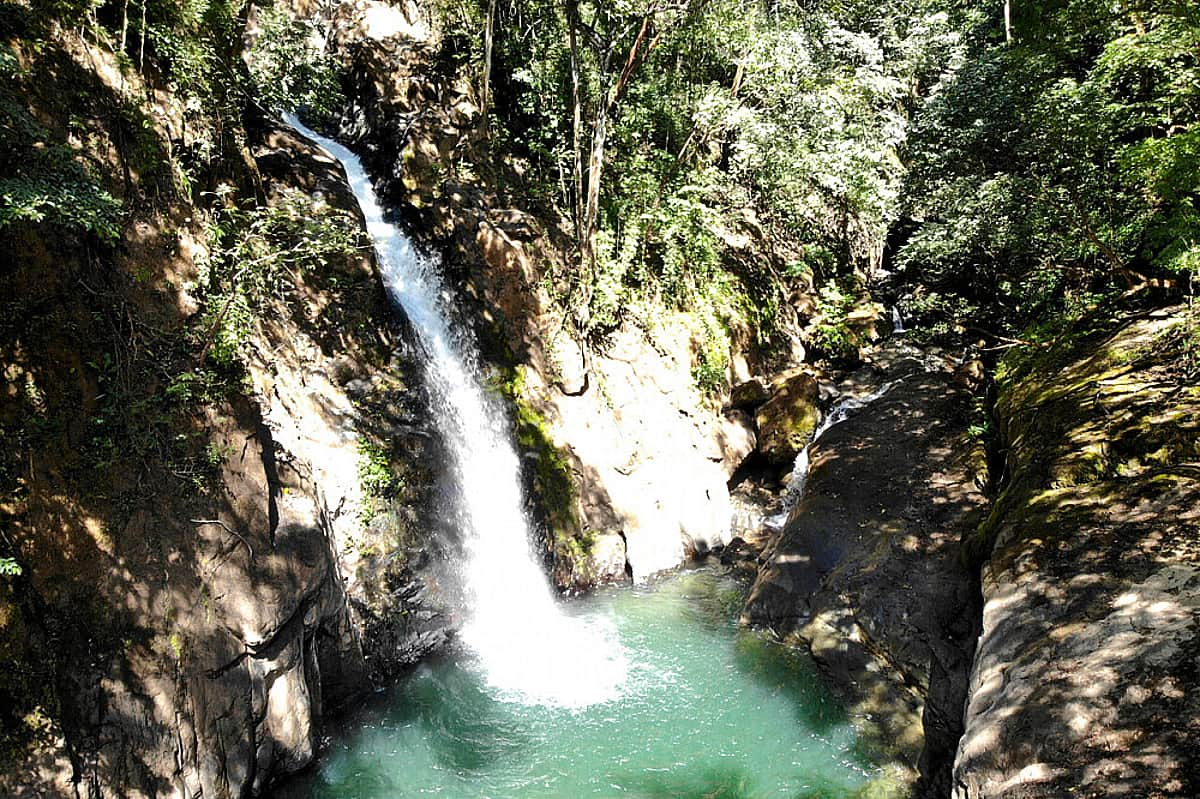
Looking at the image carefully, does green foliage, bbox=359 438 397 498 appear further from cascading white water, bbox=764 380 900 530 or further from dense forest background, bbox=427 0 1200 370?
cascading white water, bbox=764 380 900 530

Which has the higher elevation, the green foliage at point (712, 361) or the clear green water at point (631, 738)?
the green foliage at point (712, 361)

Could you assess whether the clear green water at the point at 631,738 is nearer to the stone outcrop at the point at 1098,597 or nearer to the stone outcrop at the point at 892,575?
the stone outcrop at the point at 892,575

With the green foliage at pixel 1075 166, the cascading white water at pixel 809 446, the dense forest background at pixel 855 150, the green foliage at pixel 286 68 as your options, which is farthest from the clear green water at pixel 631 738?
the green foliage at pixel 286 68

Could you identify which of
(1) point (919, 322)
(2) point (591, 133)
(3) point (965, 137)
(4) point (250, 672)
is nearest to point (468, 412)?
(4) point (250, 672)

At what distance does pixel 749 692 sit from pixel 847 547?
102 inches

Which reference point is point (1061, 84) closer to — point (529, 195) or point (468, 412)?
point (529, 195)

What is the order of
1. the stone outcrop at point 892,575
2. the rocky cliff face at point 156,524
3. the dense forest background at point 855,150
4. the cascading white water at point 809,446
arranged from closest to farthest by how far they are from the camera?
the rocky cliff face at point 156,524 → the stone outcrop at point 892,575 → the dense forest background at point 855,150 → the cascading white water at point 809,446

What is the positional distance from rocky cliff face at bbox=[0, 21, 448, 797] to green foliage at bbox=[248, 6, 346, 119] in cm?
414

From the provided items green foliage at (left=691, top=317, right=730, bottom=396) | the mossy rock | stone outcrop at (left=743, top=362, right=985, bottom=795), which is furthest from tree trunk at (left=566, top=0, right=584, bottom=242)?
stone outcrop at (left=743, top=362, right=985, bottom=795)

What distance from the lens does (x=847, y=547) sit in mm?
8914

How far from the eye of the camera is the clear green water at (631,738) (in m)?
6.34

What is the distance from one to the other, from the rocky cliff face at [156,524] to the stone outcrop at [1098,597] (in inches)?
244

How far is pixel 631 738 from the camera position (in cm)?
703

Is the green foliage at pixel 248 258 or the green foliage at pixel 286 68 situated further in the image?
the green foliage at pixel 286 68
